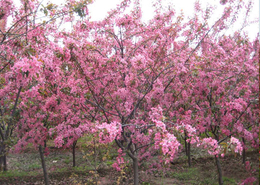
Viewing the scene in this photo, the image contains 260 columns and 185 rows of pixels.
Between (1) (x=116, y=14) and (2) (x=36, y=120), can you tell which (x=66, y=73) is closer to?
(2) (x=36, y=120)

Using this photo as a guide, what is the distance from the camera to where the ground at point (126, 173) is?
6539 mm

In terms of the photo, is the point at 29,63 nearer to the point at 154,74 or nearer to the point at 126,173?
the point at 154,74

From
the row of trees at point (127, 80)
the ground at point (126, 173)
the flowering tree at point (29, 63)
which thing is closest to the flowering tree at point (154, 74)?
the row of trees at point (127, 80)

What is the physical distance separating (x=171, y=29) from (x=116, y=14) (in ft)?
5.03

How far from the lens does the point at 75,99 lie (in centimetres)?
518

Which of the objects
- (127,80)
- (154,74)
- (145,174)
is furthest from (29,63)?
(145,174)

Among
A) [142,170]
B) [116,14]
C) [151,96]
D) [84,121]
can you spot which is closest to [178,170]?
[142,170]

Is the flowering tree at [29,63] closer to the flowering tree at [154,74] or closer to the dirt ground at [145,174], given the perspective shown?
the flowering tree at [154,74]

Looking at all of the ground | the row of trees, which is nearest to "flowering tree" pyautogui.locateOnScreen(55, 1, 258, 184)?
the row of trees

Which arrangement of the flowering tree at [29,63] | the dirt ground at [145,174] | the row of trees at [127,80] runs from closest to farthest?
the flowering tree at [29,63], the row of trees at [127,80], the dirt ground at [145,174]

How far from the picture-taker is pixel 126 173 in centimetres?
754

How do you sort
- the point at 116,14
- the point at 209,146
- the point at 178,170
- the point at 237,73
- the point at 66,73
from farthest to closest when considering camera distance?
the point at 178,170, the point at 66,73, the point at 116,14, the point at 237,73, the point at 209,146

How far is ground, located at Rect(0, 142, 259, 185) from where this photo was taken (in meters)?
6.54

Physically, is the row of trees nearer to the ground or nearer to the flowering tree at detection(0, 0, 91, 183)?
the flowering tree at detection(0, 0, 91, 183)
